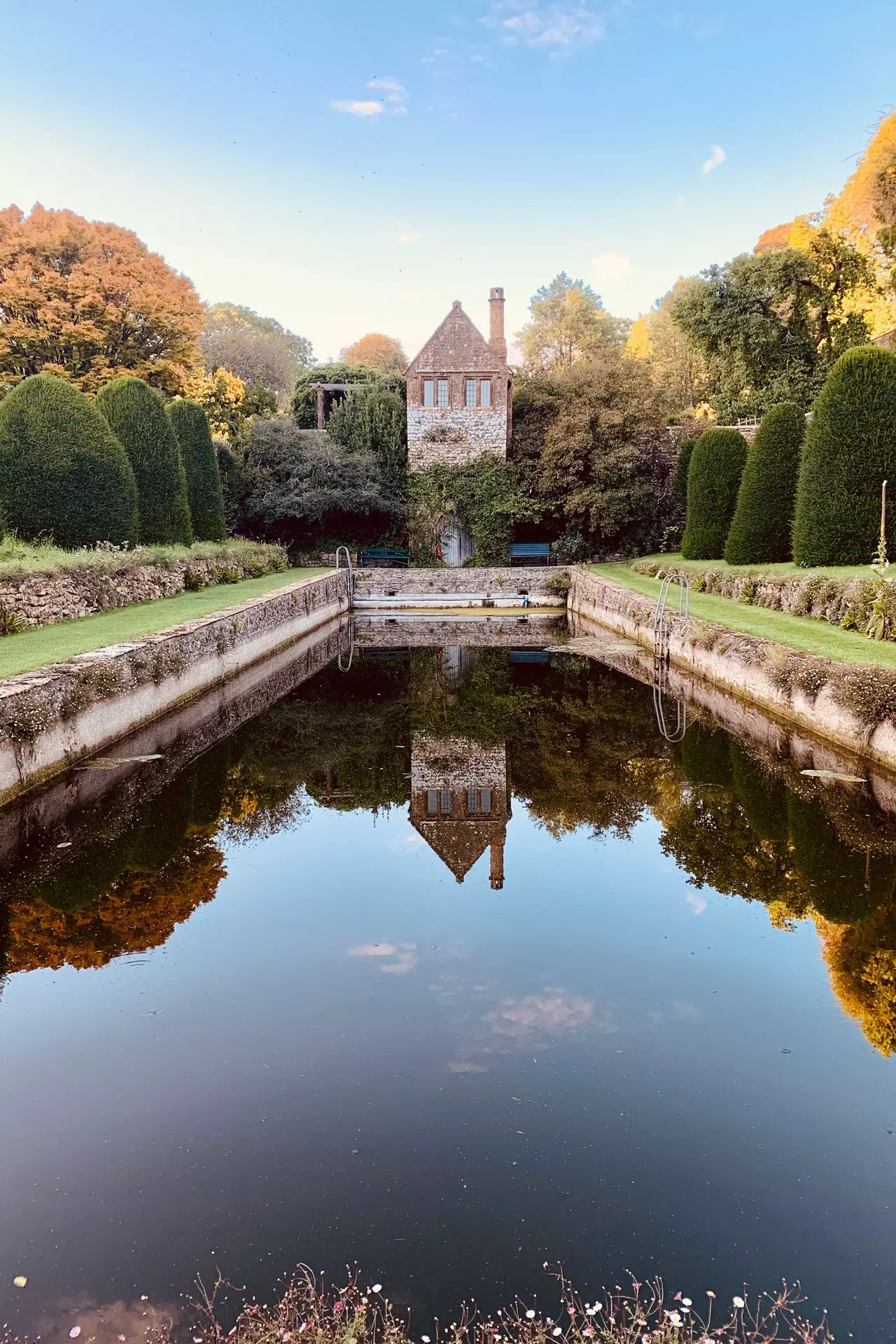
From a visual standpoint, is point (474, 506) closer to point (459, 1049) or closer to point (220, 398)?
point (220, 398)

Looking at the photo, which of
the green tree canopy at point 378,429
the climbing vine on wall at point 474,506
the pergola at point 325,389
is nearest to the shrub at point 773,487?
the climbing vine on wall at point 474,506

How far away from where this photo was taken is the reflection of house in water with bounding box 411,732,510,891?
6.24m

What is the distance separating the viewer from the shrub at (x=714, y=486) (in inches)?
806

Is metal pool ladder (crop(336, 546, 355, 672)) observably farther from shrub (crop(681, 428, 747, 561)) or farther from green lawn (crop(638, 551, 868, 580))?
shrub (crop(681, 428, 747, 561))

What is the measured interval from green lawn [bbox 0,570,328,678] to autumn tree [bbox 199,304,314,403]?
77.4 feet

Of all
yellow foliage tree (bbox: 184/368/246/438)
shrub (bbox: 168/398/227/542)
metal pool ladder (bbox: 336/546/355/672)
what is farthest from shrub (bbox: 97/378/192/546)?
yellow foliage tree (bbox: 184/368/246/438)

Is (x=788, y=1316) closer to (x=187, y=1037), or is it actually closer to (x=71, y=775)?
(x=187, y=1037)

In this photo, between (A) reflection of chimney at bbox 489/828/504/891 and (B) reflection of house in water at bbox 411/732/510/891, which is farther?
(B) reflection of house in water at bbox 411/732/510/891

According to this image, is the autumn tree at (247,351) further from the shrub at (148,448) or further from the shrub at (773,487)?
the shrub at (773,487)

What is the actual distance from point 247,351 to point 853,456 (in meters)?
45.2

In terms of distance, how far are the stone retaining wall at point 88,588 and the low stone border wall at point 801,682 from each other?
9.18 m

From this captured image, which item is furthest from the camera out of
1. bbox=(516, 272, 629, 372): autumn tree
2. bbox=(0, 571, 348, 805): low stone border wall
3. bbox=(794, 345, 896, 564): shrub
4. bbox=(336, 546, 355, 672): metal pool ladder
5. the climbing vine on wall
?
bbox=(516, 272, 629, 372): autumn tree

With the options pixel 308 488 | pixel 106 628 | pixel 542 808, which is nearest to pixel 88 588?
pixel 106 628

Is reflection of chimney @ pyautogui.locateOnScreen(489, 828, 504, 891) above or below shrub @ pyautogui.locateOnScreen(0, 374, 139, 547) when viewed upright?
below
